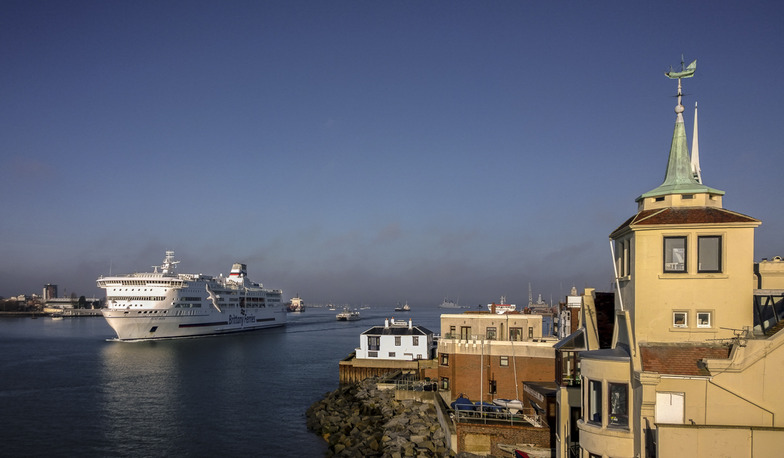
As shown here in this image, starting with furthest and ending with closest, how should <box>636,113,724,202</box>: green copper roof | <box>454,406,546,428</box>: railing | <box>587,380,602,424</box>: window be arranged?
<box>454,406,546,428</box>: railing
<box>636,113,724,202</box>: green copper roof
<box>587,380,602,424</box>: window

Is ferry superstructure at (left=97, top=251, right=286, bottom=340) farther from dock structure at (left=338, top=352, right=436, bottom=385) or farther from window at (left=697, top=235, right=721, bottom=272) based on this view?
window at (left=697, top=235, right=721, bottom=272)

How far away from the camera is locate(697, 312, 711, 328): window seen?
13.1m

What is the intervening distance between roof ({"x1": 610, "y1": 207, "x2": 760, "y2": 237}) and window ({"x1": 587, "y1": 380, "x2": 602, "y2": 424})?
405cm

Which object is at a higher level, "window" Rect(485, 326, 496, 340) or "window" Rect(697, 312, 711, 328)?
"window" Rect(697, 312, 711, 328)

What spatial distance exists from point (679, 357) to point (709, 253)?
2.68 metres

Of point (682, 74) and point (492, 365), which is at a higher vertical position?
point (682, 74)

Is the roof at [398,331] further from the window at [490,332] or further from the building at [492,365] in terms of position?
the building at [492,365]

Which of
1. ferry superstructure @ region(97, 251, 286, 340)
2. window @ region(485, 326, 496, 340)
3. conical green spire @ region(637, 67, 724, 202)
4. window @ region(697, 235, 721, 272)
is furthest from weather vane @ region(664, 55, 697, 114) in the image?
ferry superstructure @ region(97, 251, 286, 340)

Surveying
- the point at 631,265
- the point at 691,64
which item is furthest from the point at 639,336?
the point at 691,64

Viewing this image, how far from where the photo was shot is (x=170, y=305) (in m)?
86.5

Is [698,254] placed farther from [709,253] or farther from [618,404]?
[618,404]

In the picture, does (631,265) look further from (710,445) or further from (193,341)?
(193,341)

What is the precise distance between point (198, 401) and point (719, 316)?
37260 millimetres

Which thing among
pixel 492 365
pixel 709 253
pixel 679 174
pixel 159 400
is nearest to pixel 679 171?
pixel 679 174
